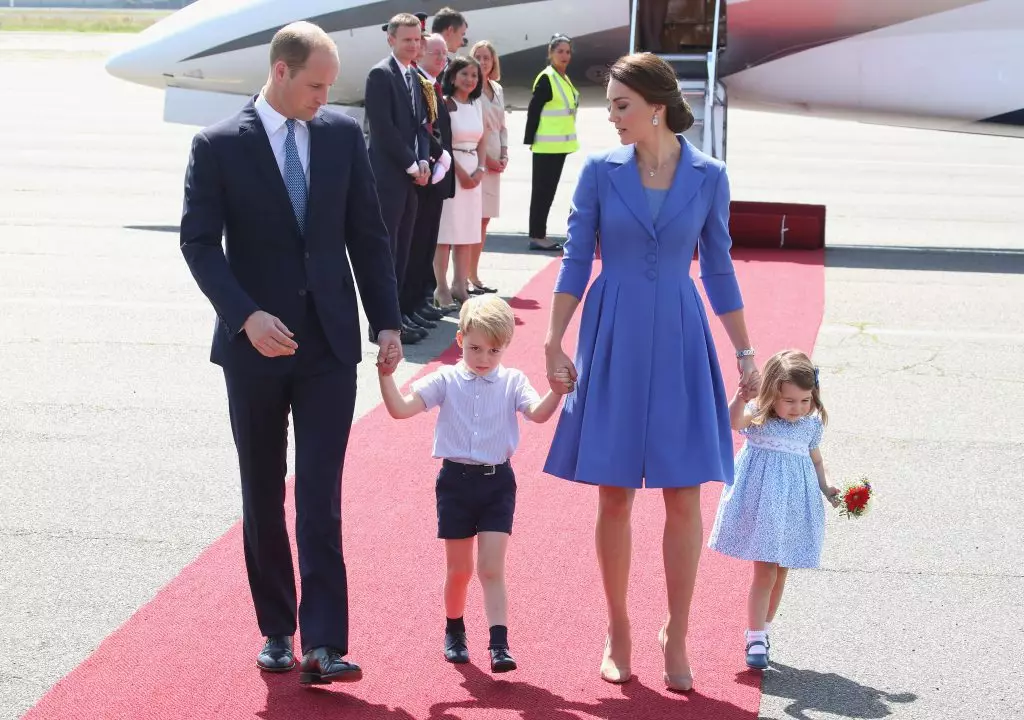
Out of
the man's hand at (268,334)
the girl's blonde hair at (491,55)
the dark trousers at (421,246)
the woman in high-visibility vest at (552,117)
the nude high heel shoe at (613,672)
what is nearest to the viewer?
the man's hand at (268,334)

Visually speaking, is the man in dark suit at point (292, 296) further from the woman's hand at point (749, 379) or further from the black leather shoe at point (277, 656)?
the woman's hand at point (749, 379)

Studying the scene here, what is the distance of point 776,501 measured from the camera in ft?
14.4

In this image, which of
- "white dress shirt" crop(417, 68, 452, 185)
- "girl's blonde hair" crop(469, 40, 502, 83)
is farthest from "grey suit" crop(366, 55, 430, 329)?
"girl's blonde hair" crop(469, 40, 502, 83)

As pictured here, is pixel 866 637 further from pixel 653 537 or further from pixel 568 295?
pixel 568 295

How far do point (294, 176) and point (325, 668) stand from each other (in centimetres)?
142

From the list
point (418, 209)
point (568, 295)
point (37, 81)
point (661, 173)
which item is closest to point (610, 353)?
point (568, 295)

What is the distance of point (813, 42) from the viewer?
13.3 m

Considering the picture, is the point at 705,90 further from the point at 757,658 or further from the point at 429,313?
the point at 757,658

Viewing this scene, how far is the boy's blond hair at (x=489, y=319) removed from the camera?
4.26m

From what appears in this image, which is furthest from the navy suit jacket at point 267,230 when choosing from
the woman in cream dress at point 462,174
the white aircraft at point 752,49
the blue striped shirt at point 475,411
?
the white aircraft at point 752,49

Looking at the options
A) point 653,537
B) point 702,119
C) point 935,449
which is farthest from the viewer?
point 702,119

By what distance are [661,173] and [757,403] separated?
0.80 meters

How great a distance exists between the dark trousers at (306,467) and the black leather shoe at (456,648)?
390 mm

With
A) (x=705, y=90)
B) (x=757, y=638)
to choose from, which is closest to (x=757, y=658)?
(x=757, y=638)
